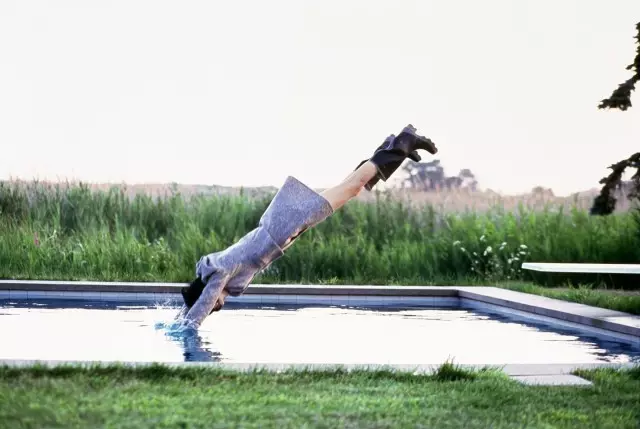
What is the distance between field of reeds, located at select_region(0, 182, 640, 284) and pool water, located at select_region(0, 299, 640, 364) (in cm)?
237

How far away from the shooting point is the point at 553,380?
5324 millimetres

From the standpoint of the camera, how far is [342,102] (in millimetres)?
20656

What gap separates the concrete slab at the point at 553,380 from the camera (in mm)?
5223

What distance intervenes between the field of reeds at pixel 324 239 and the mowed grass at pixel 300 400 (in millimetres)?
6844

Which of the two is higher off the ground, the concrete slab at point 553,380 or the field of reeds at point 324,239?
the field of reeds at point 324,239

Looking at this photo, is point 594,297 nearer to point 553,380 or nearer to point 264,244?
point 264,244

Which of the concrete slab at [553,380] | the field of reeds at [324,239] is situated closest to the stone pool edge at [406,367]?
the concrete slab at [553,380]

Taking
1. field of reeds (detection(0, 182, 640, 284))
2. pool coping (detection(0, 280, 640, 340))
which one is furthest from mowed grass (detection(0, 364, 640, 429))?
field of reeds (detection(0, 182, 640, 284))

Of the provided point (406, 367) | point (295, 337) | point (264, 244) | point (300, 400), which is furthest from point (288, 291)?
point (300, 400)

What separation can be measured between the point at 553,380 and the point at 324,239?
843 cm

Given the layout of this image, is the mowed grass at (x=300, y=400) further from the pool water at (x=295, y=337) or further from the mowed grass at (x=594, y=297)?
the mowed grass at (x=594, y=297)

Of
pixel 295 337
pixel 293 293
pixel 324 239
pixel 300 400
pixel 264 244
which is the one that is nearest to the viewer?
pixel 300 400

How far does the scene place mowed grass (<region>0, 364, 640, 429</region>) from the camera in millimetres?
4105

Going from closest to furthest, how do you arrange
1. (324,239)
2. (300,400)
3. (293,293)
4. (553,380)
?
(300,400) → (553,380) → (293,293) → (324,239)
